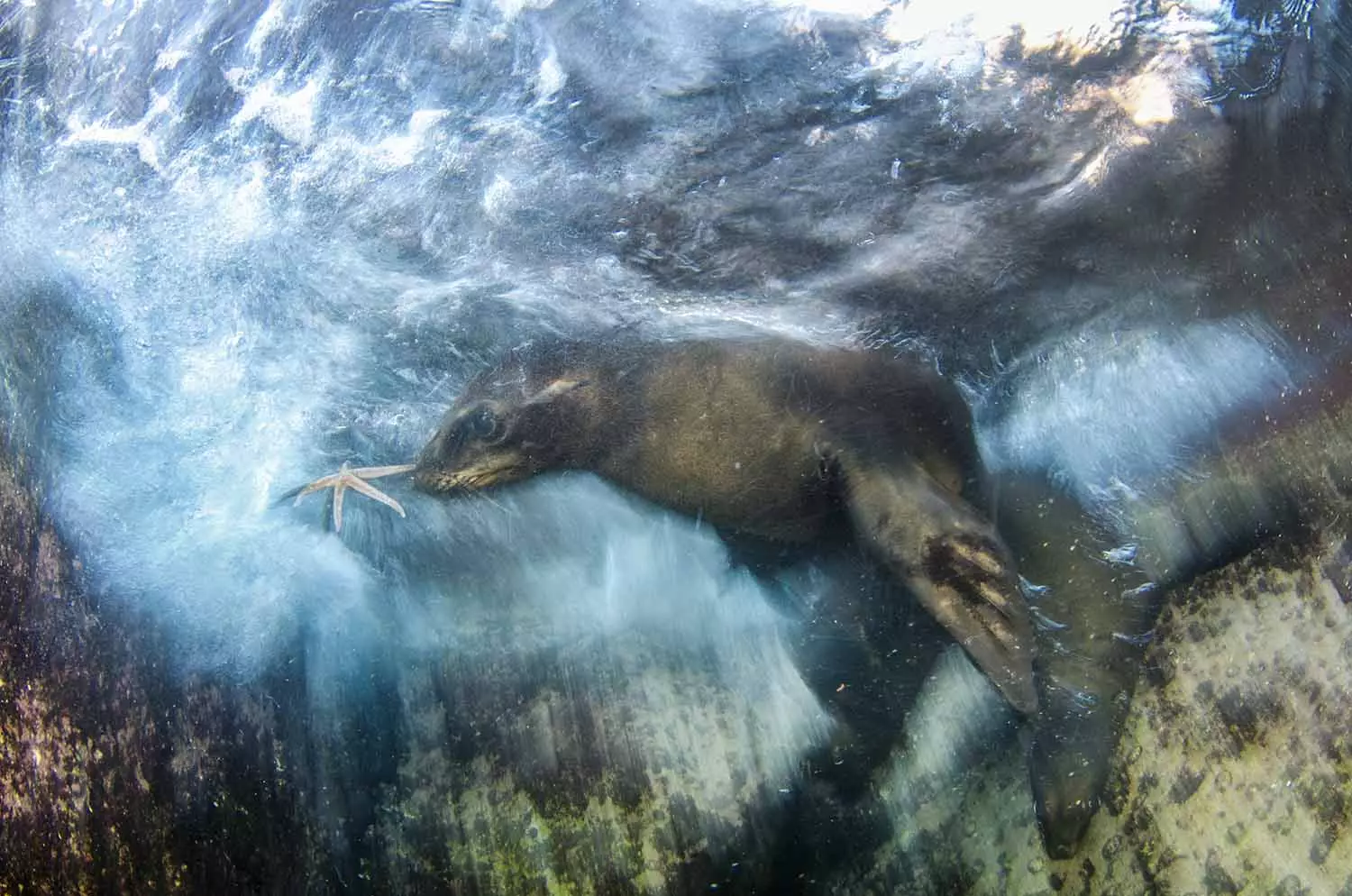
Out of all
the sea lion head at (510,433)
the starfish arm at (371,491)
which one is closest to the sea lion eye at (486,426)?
the sea lion head at (510,433)

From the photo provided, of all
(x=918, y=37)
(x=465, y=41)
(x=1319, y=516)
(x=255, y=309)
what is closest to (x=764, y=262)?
(x=918, y=37)

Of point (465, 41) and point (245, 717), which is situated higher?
point (465, 41)

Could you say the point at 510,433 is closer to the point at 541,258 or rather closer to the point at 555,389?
the point at 555,389

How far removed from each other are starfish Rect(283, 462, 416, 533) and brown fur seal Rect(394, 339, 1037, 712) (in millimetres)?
397

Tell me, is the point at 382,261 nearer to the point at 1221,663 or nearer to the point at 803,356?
the point at 803,356

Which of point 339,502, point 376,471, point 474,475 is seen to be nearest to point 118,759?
point 339,502

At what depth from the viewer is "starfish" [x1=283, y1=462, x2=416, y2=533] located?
4492mm

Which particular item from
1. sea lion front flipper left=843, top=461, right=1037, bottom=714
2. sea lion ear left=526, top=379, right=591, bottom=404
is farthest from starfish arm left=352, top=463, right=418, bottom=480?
sea lion front flipper left=843, top=461, right=1037, bottom=714

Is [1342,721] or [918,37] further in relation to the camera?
[918,37]

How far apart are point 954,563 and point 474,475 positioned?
2.11 meters

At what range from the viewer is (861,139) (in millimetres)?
3945

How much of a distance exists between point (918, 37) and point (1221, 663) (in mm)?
2704

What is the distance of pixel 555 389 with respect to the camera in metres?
4.10

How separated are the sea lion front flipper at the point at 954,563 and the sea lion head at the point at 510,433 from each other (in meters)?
1.37
